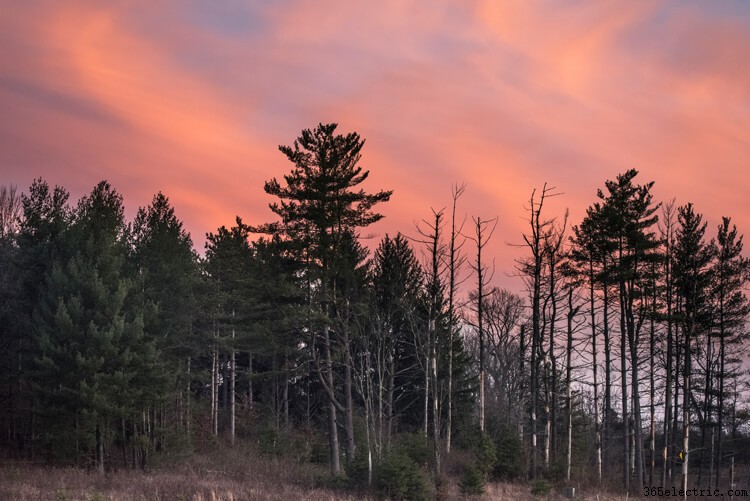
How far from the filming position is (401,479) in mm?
21594

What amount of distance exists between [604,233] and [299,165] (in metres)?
15.3

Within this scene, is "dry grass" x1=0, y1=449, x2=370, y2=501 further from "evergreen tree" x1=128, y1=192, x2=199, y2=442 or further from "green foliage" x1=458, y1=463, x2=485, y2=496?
"evergreen tree" x1=128, y1=192, x2=199, y2=442

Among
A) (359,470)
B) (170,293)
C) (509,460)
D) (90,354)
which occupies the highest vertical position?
(170,293)

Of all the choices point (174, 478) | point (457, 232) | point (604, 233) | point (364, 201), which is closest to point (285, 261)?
point (364, 201)

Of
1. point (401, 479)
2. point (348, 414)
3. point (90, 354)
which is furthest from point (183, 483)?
point (90, 354)

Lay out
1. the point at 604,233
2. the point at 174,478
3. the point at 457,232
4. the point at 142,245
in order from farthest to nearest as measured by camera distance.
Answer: the point at 142,245, the point at 604,233, the point at 457,232, the point at 174,478

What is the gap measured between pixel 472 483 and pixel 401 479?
3.01 metres

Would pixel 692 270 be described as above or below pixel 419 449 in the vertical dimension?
above

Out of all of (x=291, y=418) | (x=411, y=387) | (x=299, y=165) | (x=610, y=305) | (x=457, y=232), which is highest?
(x=299, y=165)

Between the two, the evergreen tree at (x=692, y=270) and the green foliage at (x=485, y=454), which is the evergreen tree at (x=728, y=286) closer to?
the evergreen tree at (x=692, y=270)

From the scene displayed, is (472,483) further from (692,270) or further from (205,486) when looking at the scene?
(692,270)

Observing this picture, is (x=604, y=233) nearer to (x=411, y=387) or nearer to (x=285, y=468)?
(x=411, y=387)

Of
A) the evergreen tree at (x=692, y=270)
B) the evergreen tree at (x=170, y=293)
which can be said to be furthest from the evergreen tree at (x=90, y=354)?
the evergreen tree at (x=692, y=270)

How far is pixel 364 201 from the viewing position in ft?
98.3
